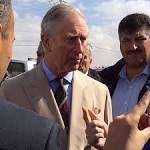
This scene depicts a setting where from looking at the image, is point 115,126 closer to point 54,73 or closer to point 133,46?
point 54,73

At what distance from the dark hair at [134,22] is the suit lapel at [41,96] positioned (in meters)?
1.37

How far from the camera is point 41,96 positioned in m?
2.94

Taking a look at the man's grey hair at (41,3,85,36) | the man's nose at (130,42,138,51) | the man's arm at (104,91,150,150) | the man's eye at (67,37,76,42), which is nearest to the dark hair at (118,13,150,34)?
the man's nose at (130,42,138,51)

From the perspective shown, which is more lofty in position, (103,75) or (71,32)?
(71,32)

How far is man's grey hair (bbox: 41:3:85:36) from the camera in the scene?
3.14m

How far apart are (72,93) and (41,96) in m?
0.21

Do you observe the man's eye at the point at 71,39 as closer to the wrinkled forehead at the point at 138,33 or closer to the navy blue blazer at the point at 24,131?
the wrinkled forehead at the point at 138,33

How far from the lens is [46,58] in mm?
3154

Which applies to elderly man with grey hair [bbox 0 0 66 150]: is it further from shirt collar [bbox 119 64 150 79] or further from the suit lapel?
shirt collar [bbox 119 64 150 79]

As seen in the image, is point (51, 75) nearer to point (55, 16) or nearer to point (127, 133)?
point (55, 16)

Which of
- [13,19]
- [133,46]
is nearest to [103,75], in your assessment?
[133,46]

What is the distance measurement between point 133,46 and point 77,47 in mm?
1067

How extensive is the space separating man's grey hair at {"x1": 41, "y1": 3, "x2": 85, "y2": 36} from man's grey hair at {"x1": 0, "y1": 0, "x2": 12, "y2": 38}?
5.16ft

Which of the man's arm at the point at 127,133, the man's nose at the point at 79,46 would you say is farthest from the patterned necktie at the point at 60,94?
the man's arm at the point at 127,133
